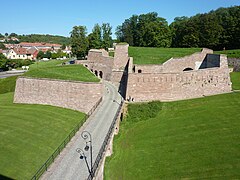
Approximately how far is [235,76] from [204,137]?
61.5ft

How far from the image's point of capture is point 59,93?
2819cm

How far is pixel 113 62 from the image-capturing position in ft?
124

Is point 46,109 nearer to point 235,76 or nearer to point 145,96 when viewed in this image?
point 145,96

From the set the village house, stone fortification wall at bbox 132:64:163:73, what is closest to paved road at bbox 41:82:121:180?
stone fortification wall at bbox 132:64:163:73

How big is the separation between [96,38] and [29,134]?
36196mm

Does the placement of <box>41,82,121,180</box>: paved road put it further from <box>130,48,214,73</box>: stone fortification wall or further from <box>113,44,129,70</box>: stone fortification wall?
<box>113,44,129,70</box>: stone fortification wall

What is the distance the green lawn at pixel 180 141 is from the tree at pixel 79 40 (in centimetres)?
3104

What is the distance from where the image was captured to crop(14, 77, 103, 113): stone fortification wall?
88.6ft

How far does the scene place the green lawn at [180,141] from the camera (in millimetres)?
15164

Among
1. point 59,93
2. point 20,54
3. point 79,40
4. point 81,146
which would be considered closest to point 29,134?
point 81,146

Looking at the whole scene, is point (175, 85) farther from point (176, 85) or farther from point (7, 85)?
point (7, 85)

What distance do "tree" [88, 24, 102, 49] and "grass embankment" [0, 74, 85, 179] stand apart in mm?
26351

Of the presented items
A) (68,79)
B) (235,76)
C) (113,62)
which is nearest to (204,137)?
(68,79)

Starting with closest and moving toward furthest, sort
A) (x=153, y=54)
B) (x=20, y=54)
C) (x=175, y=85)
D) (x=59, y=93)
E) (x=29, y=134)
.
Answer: (x=29, y=134), (x=175, y=85), (x=59, y=93), (x=153, y=54), (x=20, y=54)
